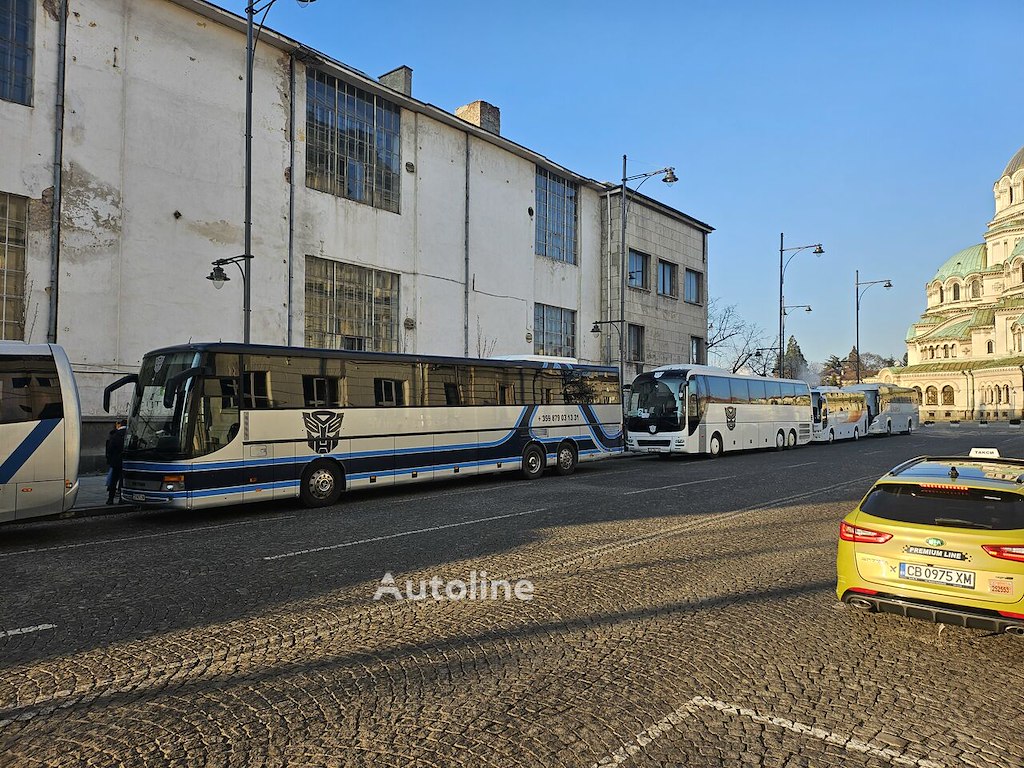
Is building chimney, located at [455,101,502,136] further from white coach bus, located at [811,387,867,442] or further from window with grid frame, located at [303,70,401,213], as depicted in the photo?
white coach bus, located at [811,387,867,442]

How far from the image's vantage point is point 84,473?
60.7 feet

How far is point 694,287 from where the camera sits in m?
45.3

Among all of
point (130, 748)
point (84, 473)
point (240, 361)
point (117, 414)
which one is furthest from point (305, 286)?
point (130, 748)

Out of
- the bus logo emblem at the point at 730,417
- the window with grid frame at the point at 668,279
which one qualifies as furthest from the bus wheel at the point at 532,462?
the window with grid frame at the point at 668,279

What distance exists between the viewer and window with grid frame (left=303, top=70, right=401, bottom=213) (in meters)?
24.3

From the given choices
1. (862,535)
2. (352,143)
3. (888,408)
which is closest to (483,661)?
(862,535)

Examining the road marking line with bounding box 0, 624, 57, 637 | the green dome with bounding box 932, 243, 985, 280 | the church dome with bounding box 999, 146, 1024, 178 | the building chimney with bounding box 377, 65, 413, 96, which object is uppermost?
the church dome with bounding box 999, 146, 1024, 178

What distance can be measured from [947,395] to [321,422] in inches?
4131

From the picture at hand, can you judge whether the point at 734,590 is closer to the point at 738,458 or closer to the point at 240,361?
the point at 240,361

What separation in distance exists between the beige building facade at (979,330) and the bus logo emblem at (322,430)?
290 ft

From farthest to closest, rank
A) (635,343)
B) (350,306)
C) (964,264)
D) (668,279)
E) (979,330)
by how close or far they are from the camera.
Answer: (964,264) → (979,330) → (668,279) → (635,343) → (350,306)

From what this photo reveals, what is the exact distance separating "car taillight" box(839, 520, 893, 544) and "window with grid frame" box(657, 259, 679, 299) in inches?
1447

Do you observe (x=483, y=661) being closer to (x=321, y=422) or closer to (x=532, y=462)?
(x=321, y=422)

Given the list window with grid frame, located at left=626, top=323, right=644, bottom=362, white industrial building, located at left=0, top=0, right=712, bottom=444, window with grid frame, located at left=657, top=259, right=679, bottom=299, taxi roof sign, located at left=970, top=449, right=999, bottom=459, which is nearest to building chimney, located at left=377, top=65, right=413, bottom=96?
white industrial building, located at left=0, top=0, right=712, bottom=444
